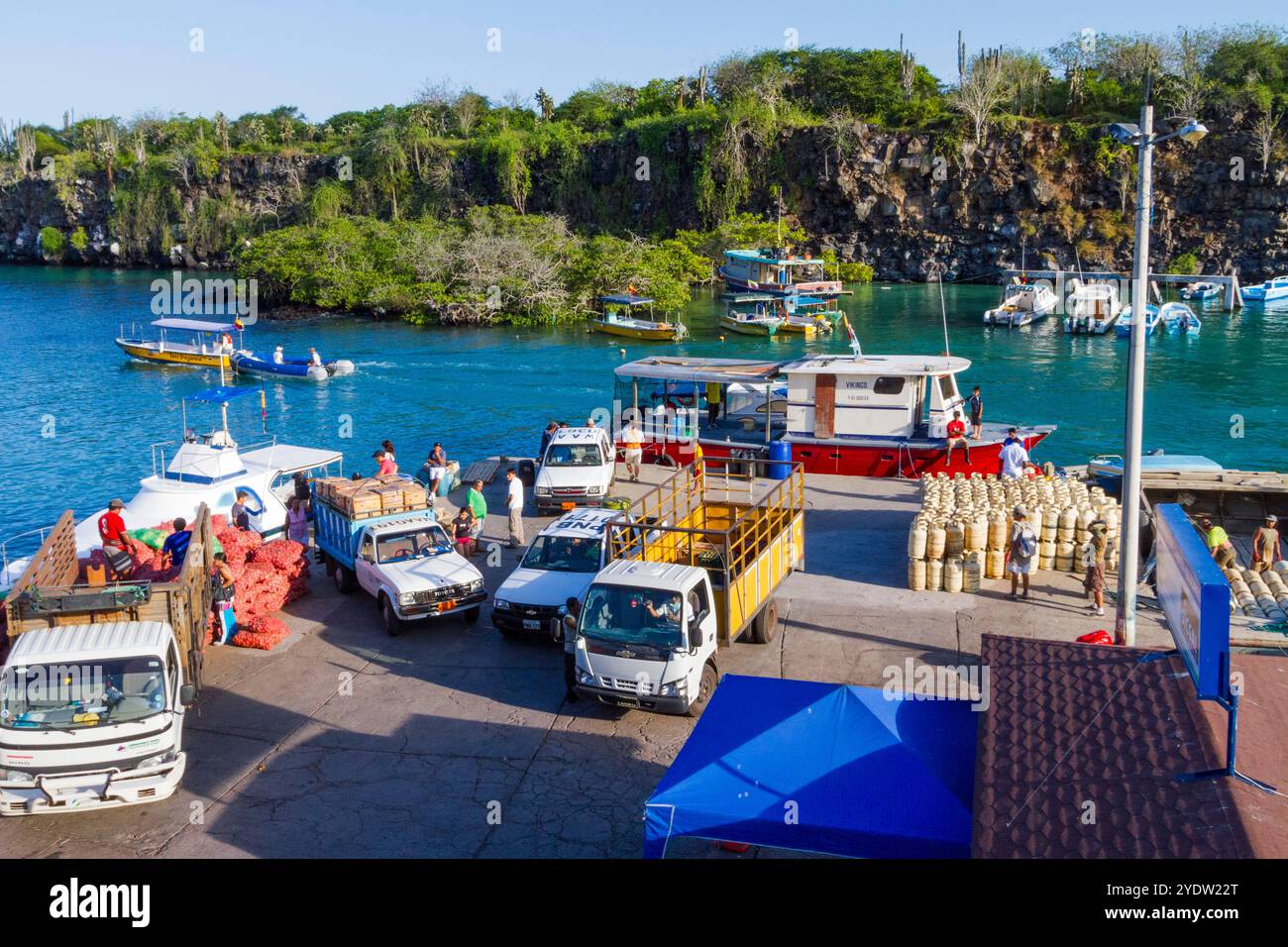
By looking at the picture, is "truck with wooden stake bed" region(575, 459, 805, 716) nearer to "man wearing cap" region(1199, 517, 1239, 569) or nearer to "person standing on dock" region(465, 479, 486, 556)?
"person standing on dock" region(465, 479, 486, 556)

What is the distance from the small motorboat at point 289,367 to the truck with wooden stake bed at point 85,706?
41075mm

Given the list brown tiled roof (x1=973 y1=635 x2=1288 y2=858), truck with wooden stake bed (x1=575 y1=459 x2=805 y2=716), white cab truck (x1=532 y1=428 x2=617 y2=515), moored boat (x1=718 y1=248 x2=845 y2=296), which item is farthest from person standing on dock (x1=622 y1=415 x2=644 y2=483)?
moored boat (x1=718 y1=248 x2=845 y2=296)

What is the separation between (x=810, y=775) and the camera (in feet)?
29.5

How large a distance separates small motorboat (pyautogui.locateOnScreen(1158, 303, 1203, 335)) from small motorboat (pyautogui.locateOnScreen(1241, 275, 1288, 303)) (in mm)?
15413

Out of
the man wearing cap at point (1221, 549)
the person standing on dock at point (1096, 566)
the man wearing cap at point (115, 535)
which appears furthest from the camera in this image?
the man wearing cap at point (1221, 549)

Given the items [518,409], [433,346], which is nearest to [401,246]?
[433,346]

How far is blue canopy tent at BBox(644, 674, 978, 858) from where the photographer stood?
8477 millimetres

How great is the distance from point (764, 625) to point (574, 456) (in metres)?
9.23

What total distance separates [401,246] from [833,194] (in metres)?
41.3

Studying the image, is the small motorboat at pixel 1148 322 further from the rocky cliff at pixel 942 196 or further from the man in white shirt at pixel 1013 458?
the man in white shirt at pixel 1013 458

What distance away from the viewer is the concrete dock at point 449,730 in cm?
1137

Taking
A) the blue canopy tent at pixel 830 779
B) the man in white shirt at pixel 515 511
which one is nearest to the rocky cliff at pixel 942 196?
the man in white shirt at pixel 515 511

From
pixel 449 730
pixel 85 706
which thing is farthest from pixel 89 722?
pixel 449 730

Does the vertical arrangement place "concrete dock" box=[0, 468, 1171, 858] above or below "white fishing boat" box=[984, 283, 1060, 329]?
below
